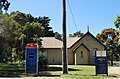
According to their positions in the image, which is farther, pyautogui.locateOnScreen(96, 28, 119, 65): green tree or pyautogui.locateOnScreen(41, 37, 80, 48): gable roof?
pyautogui.locateOnScreen(96, 28, 119, 65): green tree

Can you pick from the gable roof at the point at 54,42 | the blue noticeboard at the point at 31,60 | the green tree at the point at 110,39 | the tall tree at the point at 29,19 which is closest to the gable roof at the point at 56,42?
the gable roof at the point at 54,42

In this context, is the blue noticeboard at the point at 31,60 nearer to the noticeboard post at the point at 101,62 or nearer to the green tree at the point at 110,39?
the noticeboard post at the point at 101,62

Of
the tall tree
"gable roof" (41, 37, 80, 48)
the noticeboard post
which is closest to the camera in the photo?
the noticeboard post

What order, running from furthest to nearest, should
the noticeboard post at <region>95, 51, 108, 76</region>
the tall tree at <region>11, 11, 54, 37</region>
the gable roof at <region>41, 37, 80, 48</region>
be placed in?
1. the tall tree at <region>11, 11, 54, 37</region>
2. the gable roof at <region>41, 37, 80, 48</region>
3. the noticeboard post at <region>95, 51, 108, 76</region>

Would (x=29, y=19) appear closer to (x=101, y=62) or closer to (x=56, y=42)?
(x=56, y=42)

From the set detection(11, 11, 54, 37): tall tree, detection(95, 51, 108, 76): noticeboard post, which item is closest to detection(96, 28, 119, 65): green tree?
detection(11, 11, 54, 37): tall tree

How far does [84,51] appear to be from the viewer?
179ft

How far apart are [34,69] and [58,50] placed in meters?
32.6

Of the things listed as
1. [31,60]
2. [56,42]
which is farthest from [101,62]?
[56,42]

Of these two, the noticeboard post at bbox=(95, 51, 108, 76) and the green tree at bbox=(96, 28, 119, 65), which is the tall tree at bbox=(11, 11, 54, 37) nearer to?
the green tree at bbox=(96, 28, 119, 65)

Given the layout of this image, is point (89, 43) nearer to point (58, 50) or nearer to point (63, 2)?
point (58, 50)

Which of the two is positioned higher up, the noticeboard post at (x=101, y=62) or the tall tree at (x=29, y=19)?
Answer: the tall tree at (x=29, y=19)

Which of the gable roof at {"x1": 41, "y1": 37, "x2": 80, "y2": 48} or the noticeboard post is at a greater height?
the gable roof at {"x1": 41, "y1": 37, "x2": 80, "y2": 48}

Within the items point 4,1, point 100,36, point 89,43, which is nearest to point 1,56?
point 4,1
